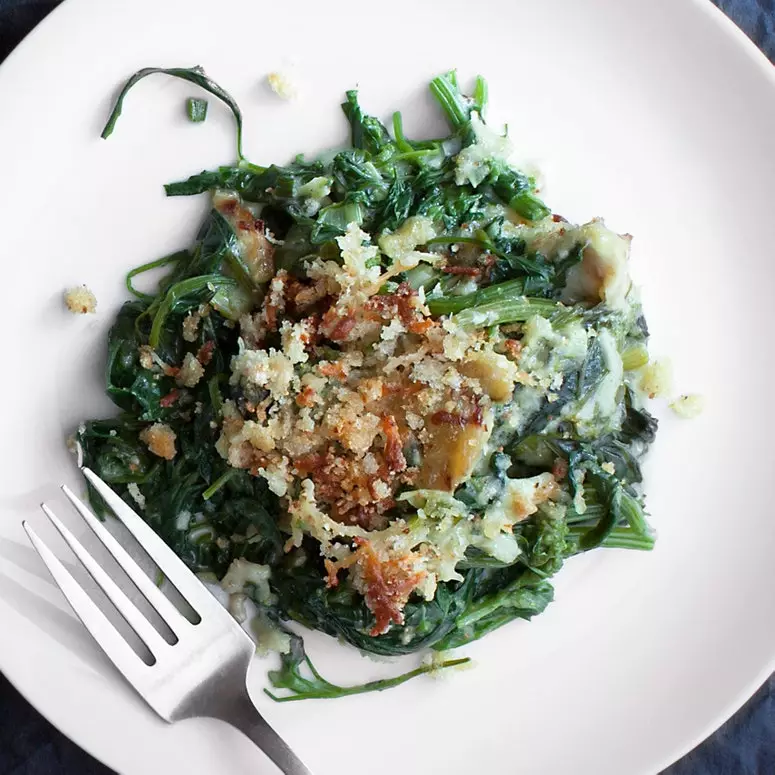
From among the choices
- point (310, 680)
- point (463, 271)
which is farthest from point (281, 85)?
point (310, 680)

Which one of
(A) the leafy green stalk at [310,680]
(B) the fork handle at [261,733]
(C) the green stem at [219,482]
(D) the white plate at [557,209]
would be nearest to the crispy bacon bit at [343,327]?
(C) the green stem at [219,482]

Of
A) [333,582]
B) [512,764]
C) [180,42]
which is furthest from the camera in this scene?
[512,764]

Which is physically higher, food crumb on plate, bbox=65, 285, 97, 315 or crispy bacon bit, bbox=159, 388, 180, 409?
food crumb on plate, bbox=65, 285, 97, 315

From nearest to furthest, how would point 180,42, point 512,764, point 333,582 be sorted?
point 333,582 < point 180,42 < point 512,764

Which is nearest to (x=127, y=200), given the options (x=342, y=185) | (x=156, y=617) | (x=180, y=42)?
(x=180, y=42)

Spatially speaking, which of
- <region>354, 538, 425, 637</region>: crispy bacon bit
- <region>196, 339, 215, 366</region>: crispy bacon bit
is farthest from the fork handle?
<region>196, 339, 215, 366</region>: crispy bacon bit

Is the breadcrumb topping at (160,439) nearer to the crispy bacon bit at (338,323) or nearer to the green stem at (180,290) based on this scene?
the green stem at (180,290)

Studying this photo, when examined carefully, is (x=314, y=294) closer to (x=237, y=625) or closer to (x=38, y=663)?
(x=237, y=625)

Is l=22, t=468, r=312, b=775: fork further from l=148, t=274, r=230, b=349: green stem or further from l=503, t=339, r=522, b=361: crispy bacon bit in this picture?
l=503, t=339, r=522, b=361: crispy bacon bit
